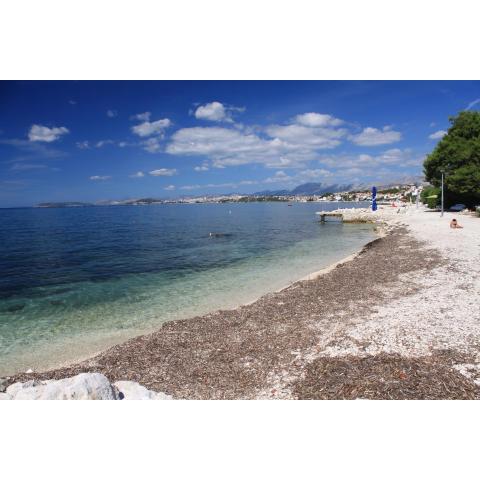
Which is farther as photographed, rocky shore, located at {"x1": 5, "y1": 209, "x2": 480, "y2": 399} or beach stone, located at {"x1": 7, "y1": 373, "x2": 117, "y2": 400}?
rocky shore, located at {"x1": 5, "y1": 209, "x2": 480, "y2": 399}

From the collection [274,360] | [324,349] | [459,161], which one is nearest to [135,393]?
[274,360]

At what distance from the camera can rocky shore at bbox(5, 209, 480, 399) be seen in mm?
6852

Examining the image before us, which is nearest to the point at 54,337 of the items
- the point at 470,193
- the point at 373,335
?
the point at 373,335

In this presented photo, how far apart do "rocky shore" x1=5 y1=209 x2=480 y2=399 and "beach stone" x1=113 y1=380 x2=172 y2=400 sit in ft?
1.20

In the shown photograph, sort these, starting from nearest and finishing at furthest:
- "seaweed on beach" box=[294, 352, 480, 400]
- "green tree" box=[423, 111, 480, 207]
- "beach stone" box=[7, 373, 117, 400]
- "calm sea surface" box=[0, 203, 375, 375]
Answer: "beach stone" box=[7, 373, 117, 400] < "seaweed on beach" box=[294, 352, 480, 400] < "calm sea surface" box=[0, 203, 375, 375] < "green tree" box=[423, 111, 480, 207]

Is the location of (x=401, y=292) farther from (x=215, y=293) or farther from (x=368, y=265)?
(x=215, y=293)

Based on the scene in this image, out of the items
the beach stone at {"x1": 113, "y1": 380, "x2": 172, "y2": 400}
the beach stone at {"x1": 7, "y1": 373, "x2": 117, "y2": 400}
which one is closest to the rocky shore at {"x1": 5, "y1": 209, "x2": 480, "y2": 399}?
the beach stone at {"x1": 113, "y1": 380, "x2": 172, "y2": 400}

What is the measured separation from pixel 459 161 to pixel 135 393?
49359 millimetres

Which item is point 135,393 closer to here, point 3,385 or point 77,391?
point 77,391

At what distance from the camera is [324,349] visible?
8633mm

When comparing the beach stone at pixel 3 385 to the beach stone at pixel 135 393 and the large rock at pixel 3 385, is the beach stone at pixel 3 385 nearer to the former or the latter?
the large rock at pixel 3 385

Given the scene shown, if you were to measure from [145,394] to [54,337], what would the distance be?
7865mm

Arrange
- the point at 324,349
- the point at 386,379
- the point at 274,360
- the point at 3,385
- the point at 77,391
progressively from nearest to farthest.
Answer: the point at 77,391
the point at 386,379
the point at 3,385
the point at 274,360
the point at 324,349

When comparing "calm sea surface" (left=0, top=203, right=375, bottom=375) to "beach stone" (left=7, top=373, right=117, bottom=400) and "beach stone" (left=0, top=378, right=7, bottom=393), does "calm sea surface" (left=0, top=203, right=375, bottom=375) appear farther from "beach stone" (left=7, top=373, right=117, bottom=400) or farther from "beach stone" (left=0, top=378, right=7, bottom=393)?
"beach stone" (left=7, top=373, right=117, bottom=400)
